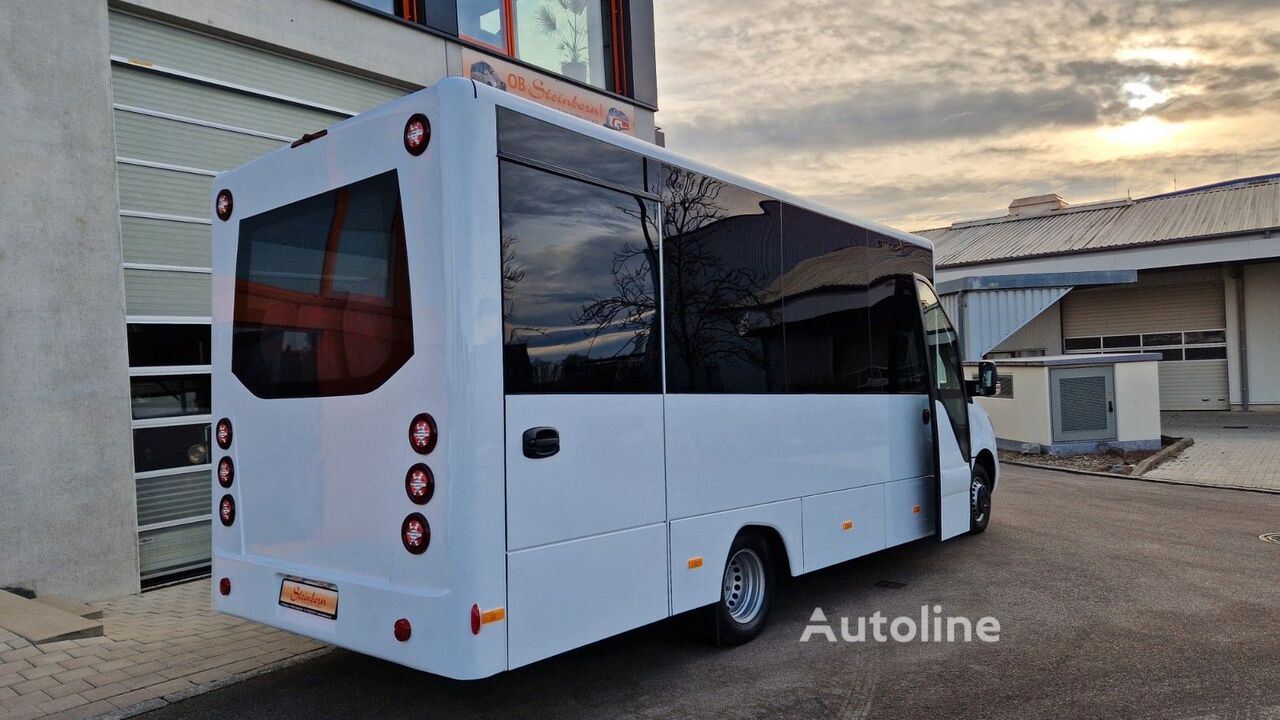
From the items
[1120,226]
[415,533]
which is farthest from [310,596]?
[1120,226]

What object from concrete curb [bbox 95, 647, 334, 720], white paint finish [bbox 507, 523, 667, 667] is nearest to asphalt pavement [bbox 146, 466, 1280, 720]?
concrete curb [bbox 95, 647, 334, 720]

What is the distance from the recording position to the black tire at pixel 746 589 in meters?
5.58

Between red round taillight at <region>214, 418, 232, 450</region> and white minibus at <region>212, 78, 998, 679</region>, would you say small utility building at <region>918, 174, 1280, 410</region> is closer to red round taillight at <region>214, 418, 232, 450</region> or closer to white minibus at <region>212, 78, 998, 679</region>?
white minibus at <region>212, 78, 998, 679</region>

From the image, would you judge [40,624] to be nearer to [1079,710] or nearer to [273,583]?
[273,583]

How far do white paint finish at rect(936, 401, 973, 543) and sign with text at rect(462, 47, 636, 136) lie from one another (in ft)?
17.9

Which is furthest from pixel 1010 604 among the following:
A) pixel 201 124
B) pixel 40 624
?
pixel 201 124

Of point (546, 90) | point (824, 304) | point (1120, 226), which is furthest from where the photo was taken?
point (1120, 226)

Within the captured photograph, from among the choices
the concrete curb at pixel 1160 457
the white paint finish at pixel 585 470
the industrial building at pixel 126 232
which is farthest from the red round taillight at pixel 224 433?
the concrete curb at pixel 1160 457

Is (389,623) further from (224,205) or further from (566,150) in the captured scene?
(224,205)

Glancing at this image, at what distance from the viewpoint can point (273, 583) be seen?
15.4 feet

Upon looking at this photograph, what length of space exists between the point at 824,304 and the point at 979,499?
3.59 meters

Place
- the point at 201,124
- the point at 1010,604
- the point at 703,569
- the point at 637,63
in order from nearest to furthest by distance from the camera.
A: the point at 703,569 → the point at 1010,604 → the point at 201,124 → the point at 637,63

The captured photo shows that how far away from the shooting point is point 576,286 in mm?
4473

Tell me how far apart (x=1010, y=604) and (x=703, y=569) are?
2656mm
